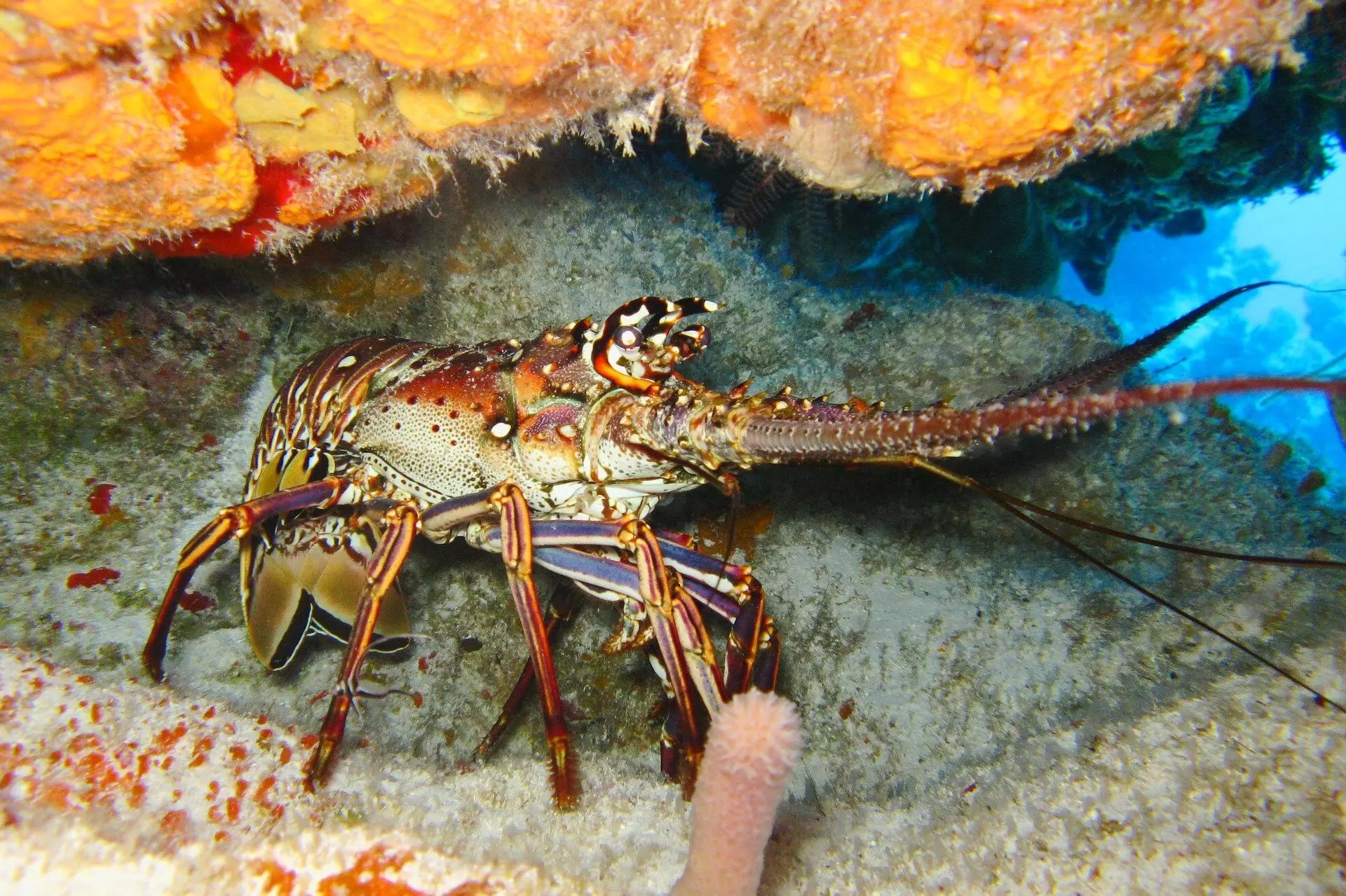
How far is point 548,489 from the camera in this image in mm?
2490

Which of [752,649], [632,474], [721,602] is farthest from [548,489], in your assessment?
[752,649]

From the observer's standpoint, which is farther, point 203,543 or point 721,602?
point 721,602

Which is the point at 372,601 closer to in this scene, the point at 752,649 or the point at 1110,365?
the point at 752,649

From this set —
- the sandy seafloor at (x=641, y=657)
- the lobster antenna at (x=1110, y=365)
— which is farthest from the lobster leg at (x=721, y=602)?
the lobster antenna at (x=1110, y=365)

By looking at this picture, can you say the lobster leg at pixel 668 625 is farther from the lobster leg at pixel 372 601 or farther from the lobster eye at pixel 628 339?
the lobster leg at pixel 372 601

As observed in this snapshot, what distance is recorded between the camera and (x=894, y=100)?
145 centimetres

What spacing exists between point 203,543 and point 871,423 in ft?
7.50

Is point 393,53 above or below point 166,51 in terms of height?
above

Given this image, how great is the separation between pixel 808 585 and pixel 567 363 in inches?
65.8

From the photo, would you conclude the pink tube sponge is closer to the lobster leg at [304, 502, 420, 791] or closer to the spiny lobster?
the spiny lobster

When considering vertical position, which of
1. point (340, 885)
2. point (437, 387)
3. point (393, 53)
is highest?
point (393, 53)

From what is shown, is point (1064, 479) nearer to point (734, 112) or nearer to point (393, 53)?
point (734, 112)

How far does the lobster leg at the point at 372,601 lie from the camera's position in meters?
2.04

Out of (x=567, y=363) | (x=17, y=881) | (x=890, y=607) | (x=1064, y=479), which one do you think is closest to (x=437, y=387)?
(x=567, y=363)
